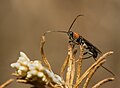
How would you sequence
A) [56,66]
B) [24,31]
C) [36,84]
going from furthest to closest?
[24,31]
[56,66]
[36,84]

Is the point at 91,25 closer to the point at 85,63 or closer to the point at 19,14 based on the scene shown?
the point at 85,63

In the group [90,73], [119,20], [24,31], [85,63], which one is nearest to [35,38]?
[24,31]

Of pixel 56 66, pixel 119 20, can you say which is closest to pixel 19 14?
pixel 56 66

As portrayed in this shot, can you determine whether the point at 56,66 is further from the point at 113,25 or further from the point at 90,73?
the point at 90,73

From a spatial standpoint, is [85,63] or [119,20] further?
[119,20]

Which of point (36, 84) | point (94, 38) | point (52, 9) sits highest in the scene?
point (52, 9)

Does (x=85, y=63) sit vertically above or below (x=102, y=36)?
below

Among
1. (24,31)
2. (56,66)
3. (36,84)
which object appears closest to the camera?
(36,84)
